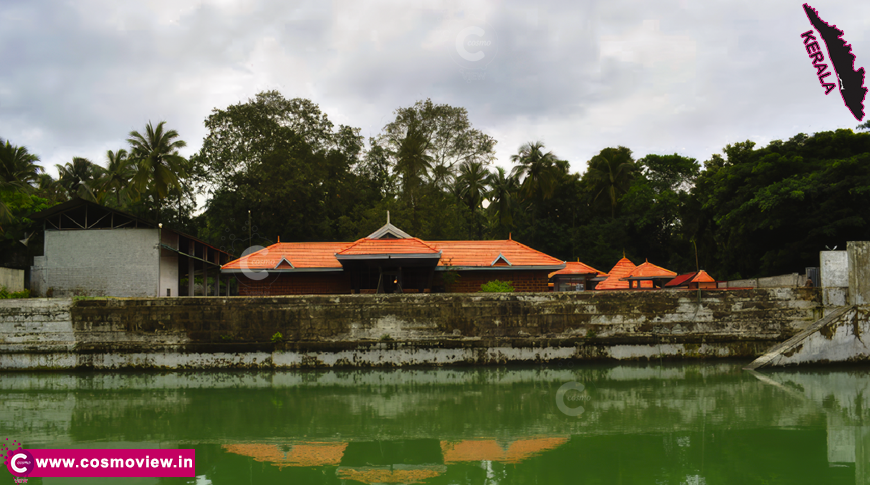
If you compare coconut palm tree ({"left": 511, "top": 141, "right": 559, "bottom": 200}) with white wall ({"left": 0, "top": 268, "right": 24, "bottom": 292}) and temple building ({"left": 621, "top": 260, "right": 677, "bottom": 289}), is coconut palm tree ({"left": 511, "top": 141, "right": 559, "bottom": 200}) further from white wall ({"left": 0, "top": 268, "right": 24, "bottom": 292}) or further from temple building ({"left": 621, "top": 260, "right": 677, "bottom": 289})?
white wall ({"left": 0, "top": 268, "right": 24, "bottom": 292})

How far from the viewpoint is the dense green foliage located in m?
21.3

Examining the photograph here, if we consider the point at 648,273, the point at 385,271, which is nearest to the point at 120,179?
the point at 385,271

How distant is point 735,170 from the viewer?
23250 mm

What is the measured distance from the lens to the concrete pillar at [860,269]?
41.1 feet

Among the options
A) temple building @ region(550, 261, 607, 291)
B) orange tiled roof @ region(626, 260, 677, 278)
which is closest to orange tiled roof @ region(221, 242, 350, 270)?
temple building @ region(550, 261, 607, 291)

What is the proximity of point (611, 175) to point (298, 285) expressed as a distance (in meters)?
24.0

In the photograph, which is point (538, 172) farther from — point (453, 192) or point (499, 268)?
point (499, 268)

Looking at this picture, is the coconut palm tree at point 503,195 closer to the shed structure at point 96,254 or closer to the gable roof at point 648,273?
the gable roof at point 648,273

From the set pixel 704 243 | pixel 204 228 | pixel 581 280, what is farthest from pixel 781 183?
pixel 204 228

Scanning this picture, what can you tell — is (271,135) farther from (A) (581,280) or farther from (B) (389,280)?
(A) (581,280)

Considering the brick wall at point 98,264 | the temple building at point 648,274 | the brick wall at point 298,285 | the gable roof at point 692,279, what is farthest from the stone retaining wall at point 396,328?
the gable roof at point 692,279

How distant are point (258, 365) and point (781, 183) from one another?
18643 mm

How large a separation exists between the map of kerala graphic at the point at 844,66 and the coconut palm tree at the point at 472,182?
20403 mm

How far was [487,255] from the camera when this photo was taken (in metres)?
18.1
